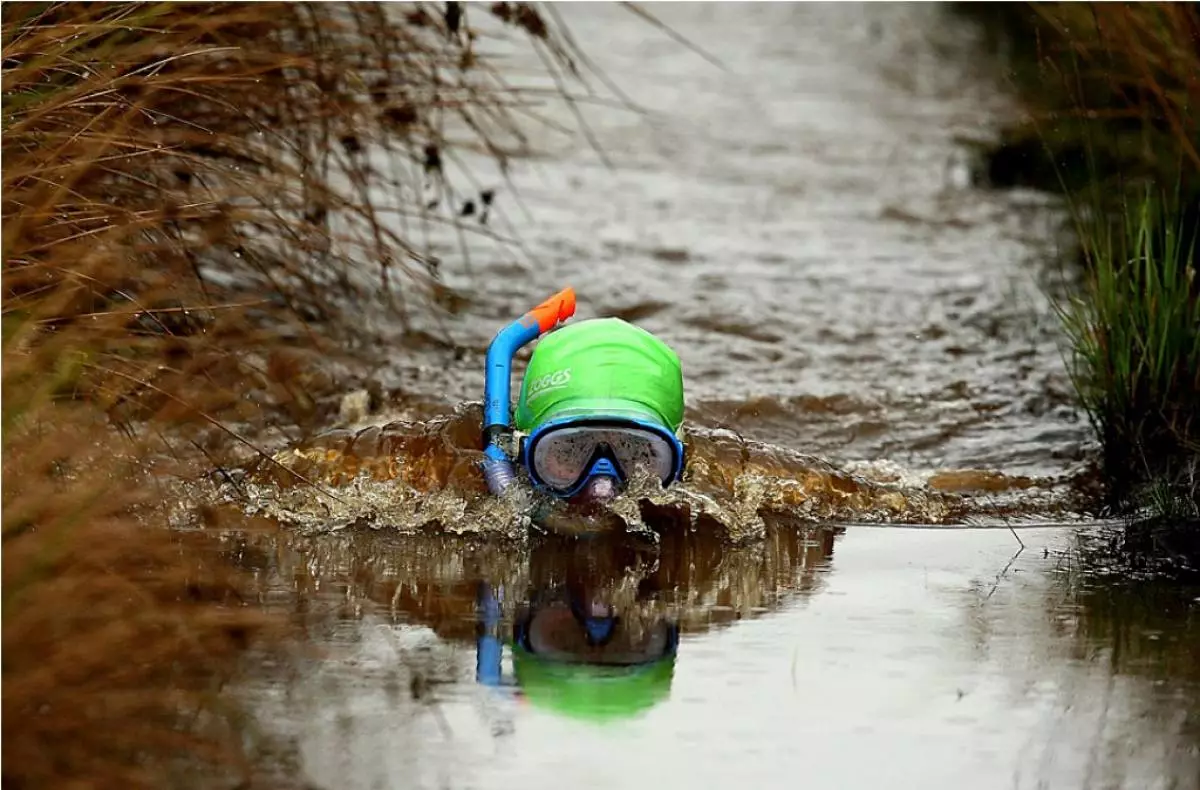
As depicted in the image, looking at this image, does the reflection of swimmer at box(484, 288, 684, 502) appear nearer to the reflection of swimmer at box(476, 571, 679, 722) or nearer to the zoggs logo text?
the zoggs logo text

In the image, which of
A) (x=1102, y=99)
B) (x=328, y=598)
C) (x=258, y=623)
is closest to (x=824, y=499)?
(x=328, y=598)

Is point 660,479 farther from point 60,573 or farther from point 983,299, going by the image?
point 983,299

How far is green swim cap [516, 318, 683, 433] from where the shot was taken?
17.9ft

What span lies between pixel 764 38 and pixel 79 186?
13855 mm

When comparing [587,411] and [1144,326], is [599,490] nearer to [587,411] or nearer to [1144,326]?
[587,411]

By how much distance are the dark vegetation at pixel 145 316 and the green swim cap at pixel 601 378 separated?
0.57 meters

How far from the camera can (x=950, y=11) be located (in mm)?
18188

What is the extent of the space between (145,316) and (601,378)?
134 centimetres

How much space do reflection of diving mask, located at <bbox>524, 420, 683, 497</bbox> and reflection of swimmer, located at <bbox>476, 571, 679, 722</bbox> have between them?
51 centimetres

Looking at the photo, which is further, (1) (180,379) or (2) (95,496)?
(1) (180,379)

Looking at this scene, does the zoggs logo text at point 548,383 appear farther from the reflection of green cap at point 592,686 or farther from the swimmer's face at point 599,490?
the reflection of green cap at point 592,686

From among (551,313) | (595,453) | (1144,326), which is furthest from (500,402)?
(1144,326)

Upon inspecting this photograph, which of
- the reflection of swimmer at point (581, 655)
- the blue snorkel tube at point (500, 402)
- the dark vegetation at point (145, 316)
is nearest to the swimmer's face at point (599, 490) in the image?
the blue snorkel tube at point (500, 402)

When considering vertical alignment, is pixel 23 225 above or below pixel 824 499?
above
